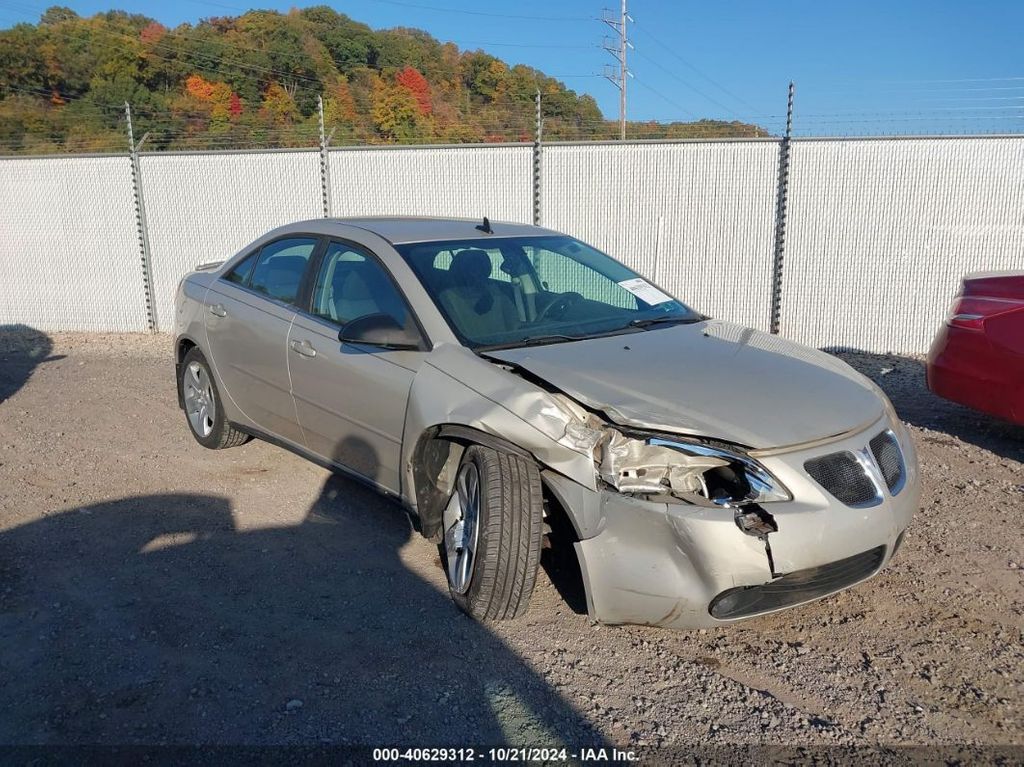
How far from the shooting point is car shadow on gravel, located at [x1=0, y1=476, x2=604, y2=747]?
113 inches

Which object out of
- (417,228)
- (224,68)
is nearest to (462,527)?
(417,228)

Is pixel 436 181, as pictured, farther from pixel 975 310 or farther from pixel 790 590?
pixel 790 590

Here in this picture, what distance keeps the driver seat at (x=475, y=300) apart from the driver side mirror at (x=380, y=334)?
235mm

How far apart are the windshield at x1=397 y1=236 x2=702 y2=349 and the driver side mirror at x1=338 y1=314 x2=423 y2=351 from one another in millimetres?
206

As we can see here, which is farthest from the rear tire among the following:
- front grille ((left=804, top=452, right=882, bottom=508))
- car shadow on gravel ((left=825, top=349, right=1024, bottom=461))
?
car shadow on gravel ((left=825, top=349, right=1024, bottom=461))

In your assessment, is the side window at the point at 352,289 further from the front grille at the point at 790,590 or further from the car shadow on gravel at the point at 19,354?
the car shadow on gravel at the point at 19,354

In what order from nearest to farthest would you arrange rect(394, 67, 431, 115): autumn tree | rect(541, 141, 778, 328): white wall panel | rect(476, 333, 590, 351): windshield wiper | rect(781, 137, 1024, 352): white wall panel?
rect(476, 333, 590, 351): windshield wiper < rect(781, 137, 1024, 352): white wall panel < rect(541, 141, 778, 328): white wall panel < rect(394, 67, 431, 115): autumn tree

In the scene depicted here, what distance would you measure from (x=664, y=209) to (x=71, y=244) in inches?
318

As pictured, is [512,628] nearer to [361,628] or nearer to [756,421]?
[361,628]

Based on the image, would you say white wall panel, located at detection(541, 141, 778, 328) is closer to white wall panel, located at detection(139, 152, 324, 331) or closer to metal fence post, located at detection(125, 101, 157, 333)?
white wall panel, located at detection(139, 152, 324, 331)

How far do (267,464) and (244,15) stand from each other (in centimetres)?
4543

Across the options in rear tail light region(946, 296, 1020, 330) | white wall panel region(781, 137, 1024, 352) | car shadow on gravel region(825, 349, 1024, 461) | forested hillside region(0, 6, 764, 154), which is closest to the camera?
rear tail light region(946, 296, 1020, 330)

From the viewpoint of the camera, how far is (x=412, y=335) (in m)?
3.88

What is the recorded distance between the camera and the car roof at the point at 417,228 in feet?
14.9
